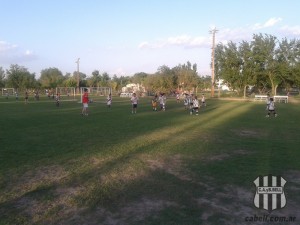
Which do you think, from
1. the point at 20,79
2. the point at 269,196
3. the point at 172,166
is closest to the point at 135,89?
the point at 20,79

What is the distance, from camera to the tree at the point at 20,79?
91125 millimetres

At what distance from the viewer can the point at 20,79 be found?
301ft

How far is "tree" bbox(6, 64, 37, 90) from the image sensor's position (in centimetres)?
9112

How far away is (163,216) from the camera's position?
17.9 ft

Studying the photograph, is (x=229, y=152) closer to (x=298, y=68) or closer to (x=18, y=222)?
(x=18, y=222)

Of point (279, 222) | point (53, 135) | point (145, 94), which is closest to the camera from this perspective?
point (279, 222)

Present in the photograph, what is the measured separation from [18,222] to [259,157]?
6.72m

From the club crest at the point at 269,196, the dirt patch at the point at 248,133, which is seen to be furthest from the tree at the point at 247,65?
the club crest at the point at 269,196

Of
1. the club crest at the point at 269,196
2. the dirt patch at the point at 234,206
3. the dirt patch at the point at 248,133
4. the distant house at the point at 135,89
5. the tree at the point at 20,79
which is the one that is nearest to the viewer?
the dirt patch at the point at 234,206

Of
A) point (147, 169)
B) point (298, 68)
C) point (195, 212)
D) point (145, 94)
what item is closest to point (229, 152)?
point (147, 169)

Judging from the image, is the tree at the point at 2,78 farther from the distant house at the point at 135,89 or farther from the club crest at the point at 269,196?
the club crest at the point at 269,196

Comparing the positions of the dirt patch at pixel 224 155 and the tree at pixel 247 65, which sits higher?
the tree at pixel 247 65

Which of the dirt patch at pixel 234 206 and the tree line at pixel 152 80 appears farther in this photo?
the tree line at pixel 152 80

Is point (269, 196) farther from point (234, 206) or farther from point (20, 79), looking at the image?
point (20, 79)
